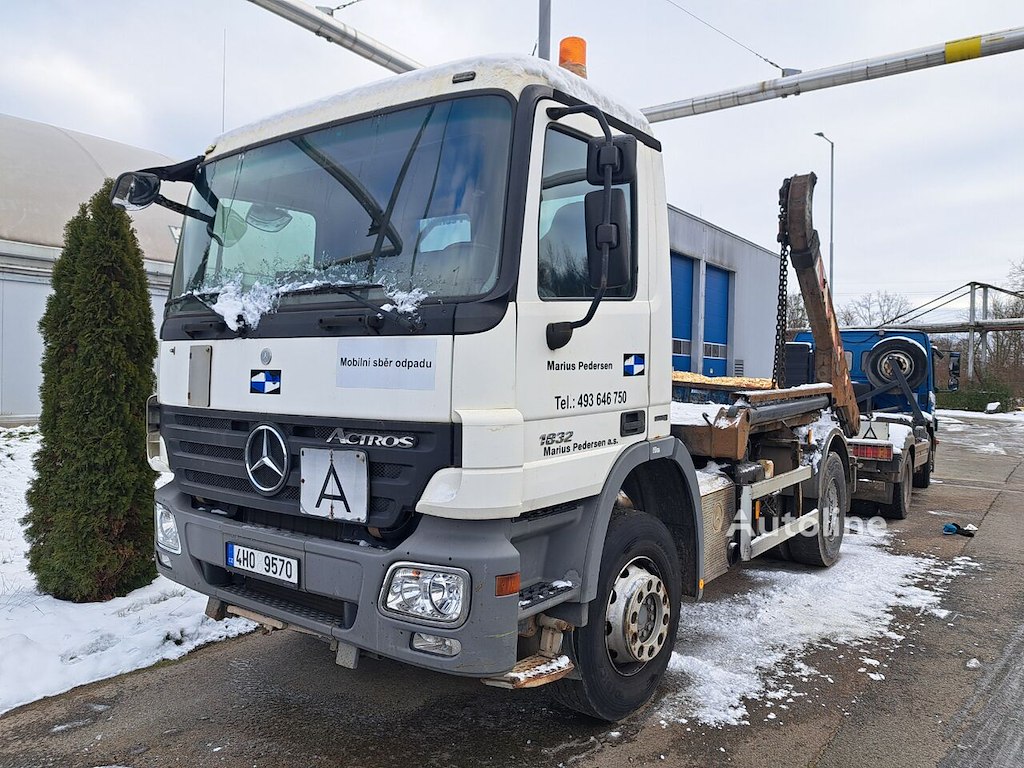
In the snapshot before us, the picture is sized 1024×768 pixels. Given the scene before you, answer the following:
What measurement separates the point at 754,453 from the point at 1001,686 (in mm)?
1945

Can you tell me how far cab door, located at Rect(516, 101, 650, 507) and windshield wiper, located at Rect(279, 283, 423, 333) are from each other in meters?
0.40

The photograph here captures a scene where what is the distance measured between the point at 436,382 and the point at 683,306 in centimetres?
1887

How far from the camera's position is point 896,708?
3682 mm

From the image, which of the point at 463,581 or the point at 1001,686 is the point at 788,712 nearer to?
the point at 1001,686

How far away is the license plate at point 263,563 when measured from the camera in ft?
9.62

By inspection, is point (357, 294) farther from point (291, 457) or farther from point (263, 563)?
point (263, 563)

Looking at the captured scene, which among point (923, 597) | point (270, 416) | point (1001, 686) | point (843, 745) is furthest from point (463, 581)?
point (923, 597)

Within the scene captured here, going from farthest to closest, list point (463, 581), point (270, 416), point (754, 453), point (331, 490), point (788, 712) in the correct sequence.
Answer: point (754, 453), point (788, 712), point (270, 416), point (331, 490), point (463, 581)

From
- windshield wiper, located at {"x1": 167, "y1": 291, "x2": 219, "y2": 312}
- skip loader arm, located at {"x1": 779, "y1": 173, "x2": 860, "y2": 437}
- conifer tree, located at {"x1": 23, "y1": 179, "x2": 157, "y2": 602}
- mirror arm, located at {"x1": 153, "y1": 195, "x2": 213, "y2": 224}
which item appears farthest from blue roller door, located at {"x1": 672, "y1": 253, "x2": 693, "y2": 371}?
windshield wiper, located at {"x1": 167, "y1": 291, "x2": 219, "y2": 312}

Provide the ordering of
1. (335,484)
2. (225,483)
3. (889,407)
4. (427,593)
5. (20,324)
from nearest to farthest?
(427,593), (335,484), (225,483), (889,407), (20,324)

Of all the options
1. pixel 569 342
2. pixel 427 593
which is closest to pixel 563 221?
pixel 569 342

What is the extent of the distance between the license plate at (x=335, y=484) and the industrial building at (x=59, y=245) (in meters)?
4.79

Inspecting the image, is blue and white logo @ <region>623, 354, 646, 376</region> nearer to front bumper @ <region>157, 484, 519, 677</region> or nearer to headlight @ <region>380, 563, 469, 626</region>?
front bumper @ <region>157, 484, 519, 677</region>

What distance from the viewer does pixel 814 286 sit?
252 inches
